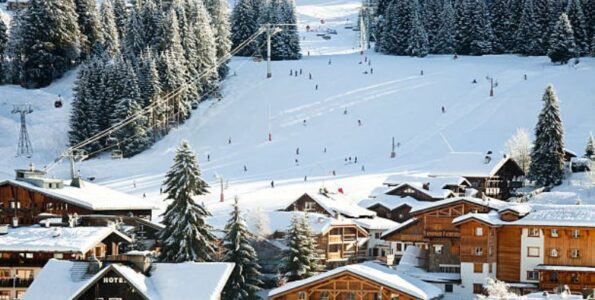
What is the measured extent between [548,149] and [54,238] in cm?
3748

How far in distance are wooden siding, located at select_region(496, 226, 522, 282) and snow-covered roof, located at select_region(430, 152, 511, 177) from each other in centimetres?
2206

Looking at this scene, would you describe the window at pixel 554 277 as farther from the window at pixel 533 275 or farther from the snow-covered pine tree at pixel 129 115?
the snow-covered pine tree at pixel 129 115

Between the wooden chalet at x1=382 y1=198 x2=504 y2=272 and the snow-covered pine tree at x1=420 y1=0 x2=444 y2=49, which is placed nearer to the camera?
the wooden chalet at x1=382 y1=198 x2=504 y2=272

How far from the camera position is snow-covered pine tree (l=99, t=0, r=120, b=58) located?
401 feet

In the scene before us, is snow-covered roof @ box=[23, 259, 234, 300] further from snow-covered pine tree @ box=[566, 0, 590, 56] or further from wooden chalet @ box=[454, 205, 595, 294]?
snow-covered pine tree @ box=[566, 0, 590, 56]

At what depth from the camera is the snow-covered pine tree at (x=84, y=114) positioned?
103 meters

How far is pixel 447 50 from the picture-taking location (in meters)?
131

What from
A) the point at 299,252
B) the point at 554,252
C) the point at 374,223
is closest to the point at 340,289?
the point at 299,252

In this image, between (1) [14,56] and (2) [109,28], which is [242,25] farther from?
(1) [14,56]

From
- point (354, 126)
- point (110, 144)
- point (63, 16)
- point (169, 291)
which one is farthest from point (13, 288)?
point (63, 16)

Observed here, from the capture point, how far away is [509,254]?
64.4 meters

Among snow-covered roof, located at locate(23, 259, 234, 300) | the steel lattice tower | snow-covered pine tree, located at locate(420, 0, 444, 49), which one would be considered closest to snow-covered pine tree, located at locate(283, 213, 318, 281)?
snow-covered roof, located at locate(23, 259, 234, 300)

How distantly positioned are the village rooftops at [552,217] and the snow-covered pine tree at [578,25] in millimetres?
59351

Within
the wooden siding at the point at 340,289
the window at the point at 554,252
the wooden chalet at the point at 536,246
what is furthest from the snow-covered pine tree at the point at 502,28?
the wooden siding at the point at 340,289
